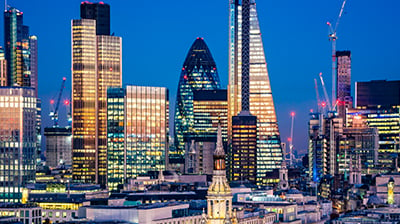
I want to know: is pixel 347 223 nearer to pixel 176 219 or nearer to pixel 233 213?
pixel 176 219

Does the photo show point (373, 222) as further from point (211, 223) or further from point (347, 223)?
point (211, 223)

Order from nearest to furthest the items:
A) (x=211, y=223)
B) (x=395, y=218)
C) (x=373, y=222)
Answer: (x=211, y=223) < (x=373, y=222) < (x=395, y=218)

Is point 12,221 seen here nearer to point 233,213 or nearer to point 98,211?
point 98,211

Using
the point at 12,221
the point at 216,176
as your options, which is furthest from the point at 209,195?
the point at 12,221

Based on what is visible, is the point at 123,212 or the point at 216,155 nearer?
the point at 216,155

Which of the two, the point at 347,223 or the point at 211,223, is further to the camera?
the point at 347,223

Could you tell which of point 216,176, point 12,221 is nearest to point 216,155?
point 216,176

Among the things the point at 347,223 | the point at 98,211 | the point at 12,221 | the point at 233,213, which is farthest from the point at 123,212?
the point at 233,213

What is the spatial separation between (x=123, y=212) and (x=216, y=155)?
81.2 m

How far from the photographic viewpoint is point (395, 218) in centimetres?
19825

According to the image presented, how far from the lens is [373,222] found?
185 meters

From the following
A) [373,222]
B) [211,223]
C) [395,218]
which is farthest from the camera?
[395,218]

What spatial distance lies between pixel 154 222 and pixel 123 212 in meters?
4.74

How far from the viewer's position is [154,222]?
187500 millimetres
